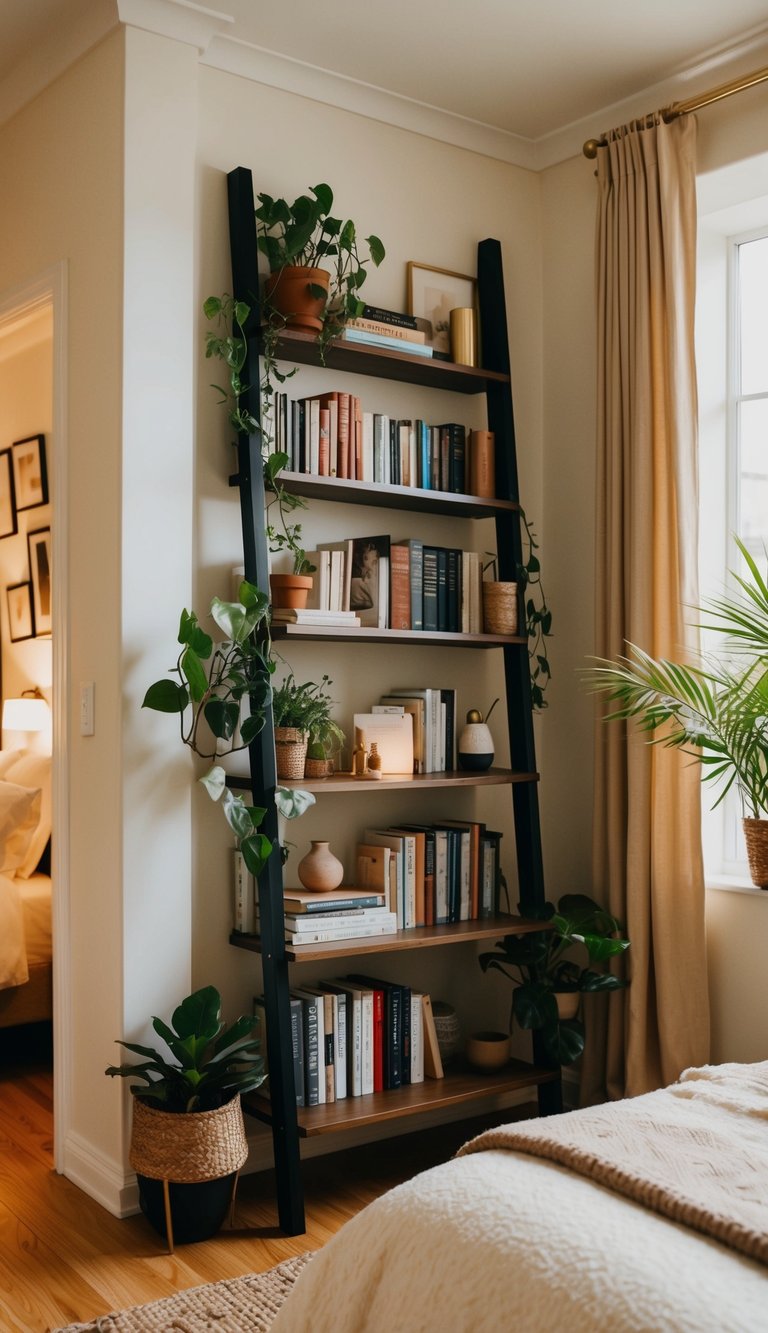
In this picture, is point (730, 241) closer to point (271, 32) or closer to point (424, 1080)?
point (271, 32)

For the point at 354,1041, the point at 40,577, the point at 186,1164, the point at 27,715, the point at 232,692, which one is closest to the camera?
the point at 186,1164

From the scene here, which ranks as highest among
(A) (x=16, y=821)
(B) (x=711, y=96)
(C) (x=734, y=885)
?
(B) (x=711, y=96)

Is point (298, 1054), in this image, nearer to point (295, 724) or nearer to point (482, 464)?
point (295, 724)

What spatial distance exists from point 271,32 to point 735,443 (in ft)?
5.46

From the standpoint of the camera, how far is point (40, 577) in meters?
5.15

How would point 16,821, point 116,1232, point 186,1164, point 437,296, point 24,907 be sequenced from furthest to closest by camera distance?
point 16,821, point 24,907, point 437,296, point 116,1232, point 186,1164

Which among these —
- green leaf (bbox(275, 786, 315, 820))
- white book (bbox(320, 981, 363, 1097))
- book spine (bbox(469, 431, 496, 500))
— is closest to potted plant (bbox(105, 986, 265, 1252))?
white book (bbox(320, 981, 363, 1097))

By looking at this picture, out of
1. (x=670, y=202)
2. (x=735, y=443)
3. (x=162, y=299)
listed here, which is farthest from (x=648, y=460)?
(x=162, y=299)

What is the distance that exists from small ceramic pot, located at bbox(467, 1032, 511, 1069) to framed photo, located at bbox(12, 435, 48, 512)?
288cm

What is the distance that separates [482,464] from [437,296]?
53 cm

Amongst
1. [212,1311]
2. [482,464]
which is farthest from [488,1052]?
[482,464]

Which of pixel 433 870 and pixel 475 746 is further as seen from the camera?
pixel 475 746

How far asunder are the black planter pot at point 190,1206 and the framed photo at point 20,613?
9.81 ft

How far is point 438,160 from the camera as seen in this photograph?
3.59m
